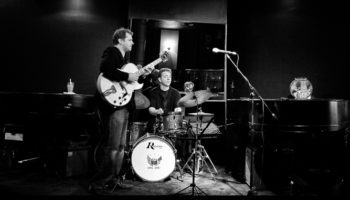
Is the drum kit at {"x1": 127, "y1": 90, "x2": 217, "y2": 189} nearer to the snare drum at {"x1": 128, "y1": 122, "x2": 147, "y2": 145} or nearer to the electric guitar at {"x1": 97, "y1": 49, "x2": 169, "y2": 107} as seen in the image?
the snare drum at {"x1": 128, "y1": 122, "x2": 147, "y2": 145}

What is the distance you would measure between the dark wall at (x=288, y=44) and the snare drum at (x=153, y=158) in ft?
8.80

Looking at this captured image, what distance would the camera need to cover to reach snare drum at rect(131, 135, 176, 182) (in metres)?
4.12

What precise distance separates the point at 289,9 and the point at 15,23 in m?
5.72

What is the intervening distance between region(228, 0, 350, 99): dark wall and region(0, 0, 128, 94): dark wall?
8.97 ft

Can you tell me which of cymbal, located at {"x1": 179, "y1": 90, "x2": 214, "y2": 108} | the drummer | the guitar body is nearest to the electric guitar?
the guitar body

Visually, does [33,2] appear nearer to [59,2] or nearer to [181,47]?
[59,2]

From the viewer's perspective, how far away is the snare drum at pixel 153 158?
4.12m

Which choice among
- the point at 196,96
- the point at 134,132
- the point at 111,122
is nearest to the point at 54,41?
the point at 134,132

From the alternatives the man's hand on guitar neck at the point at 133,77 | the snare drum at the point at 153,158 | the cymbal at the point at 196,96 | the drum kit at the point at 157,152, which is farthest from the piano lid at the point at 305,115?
the man's hand on guitar neck at the point at 133,77

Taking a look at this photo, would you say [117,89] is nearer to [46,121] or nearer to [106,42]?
[46,121]

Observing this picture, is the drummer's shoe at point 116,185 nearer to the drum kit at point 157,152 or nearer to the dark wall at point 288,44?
the drum kit at point 157,152

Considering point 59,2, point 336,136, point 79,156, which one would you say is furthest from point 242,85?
point 59,2

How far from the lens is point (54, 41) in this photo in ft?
19.4

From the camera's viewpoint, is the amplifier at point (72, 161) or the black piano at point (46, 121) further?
the black piano at point (46, 121)
